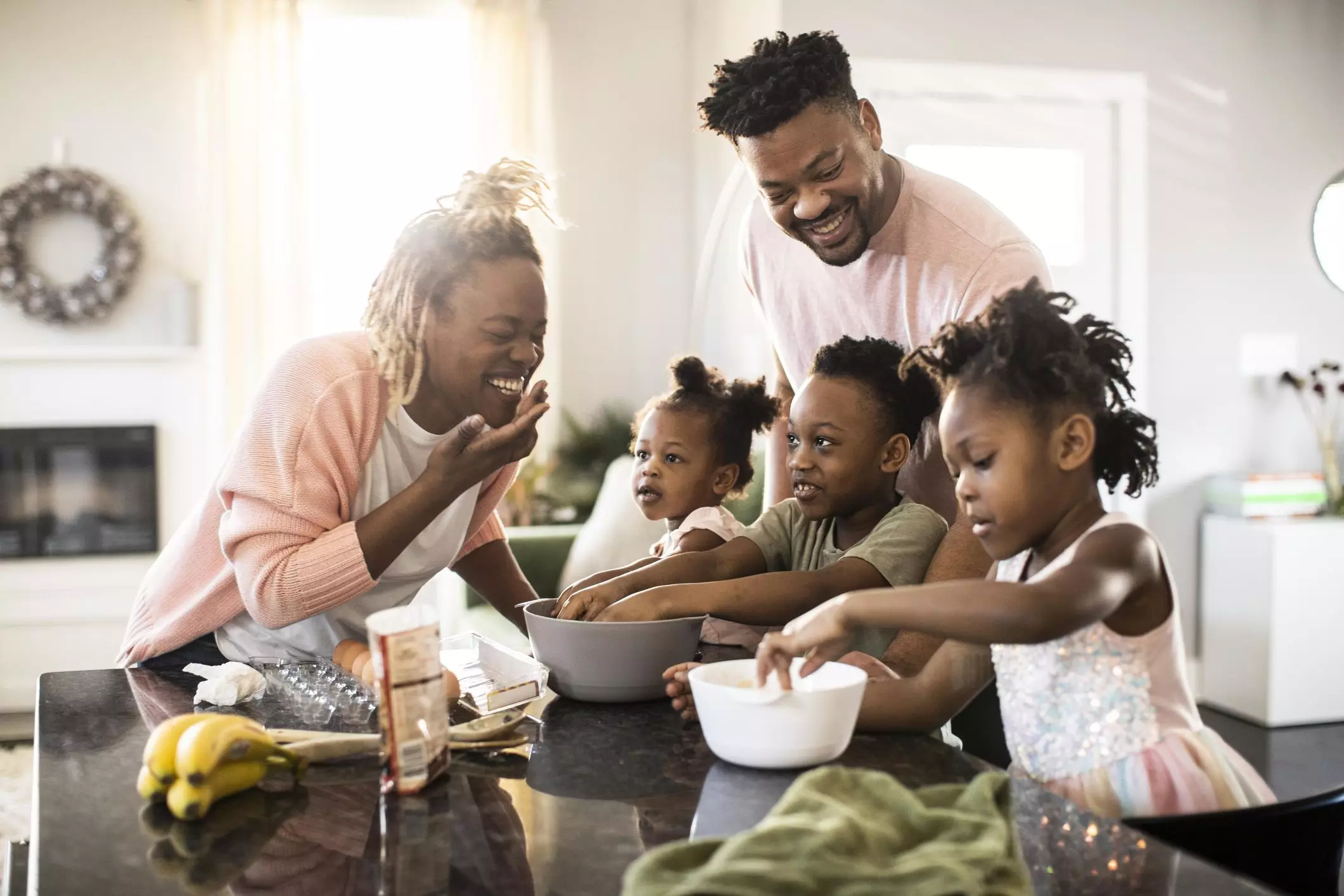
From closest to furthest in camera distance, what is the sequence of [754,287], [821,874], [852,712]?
1. [821,874]
2. [852,712]
3. [754,287]

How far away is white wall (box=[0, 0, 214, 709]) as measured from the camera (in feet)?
15.2

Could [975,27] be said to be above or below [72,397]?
above

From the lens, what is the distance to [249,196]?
15.6 feet

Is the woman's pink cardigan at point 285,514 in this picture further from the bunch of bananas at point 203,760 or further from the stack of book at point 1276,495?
the stack of book at point 1276,495

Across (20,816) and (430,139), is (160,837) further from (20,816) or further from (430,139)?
(430,139)

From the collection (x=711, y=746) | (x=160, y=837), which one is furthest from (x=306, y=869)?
(x=711, y=746)

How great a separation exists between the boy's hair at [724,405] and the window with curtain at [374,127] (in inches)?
128

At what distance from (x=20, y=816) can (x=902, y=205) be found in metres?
2.88

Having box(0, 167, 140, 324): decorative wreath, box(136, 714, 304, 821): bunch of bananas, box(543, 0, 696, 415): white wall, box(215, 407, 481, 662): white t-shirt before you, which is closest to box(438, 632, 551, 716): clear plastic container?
box(215, 407, 481, 662): white t-shirt

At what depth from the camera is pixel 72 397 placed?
185 inches

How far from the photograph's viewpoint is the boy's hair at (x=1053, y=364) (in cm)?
107

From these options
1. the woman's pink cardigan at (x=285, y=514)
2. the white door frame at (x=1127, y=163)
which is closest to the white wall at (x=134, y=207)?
the white door frame at (x=1127, y=163)

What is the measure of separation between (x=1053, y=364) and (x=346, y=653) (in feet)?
2.68

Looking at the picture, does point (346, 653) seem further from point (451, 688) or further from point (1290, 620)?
point (1290, 620)
